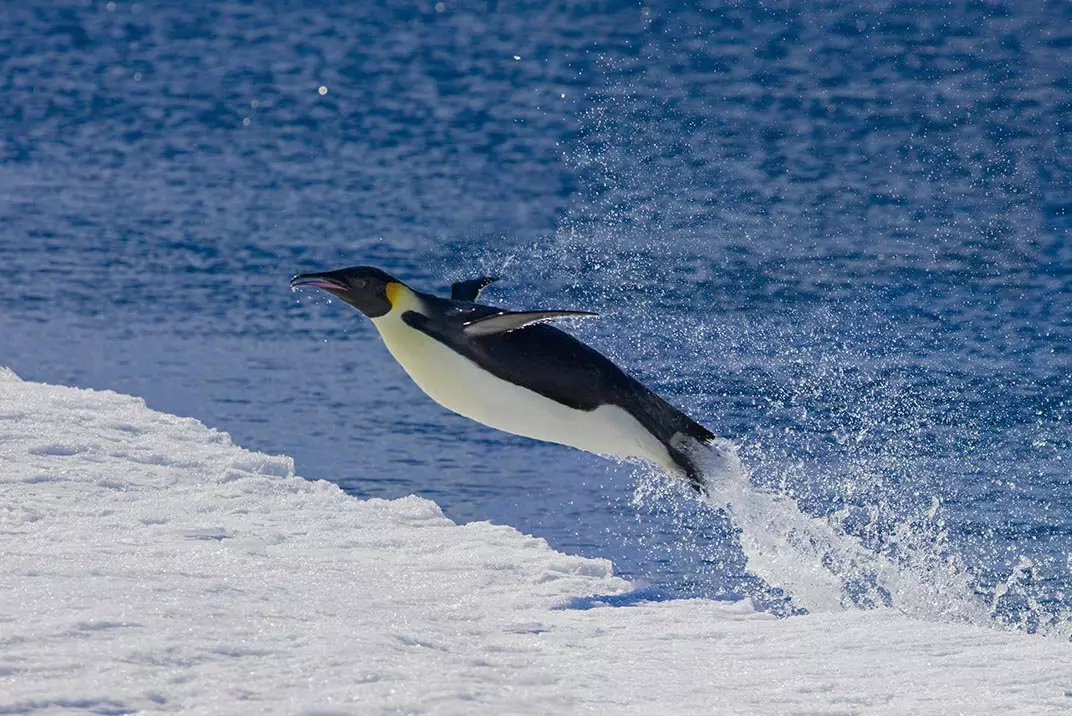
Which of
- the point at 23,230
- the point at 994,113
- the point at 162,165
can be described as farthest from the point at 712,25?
the point at 23,230

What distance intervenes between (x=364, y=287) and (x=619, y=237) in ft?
30.3

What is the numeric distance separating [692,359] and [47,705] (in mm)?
7884

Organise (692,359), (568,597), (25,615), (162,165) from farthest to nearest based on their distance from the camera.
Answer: (162,165), (692,359), (568,597), (25,615)

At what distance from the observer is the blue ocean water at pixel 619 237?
940cm

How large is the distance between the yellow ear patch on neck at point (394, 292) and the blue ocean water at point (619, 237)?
1.33 meters

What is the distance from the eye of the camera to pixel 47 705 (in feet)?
14.4

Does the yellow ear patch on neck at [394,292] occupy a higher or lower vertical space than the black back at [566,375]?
higher

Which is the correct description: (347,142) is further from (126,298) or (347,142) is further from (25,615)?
(25,615)

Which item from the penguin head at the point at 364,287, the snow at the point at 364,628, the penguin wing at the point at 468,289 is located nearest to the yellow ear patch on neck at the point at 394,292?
the penguin head at the point at 364,287

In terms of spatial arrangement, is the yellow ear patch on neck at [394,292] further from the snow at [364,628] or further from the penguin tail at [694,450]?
the penguin tail at [694,450]

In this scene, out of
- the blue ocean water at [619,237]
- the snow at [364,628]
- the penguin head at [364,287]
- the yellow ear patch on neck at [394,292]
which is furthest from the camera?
the blue ocean water at [619,237]

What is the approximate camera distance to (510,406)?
7926 millimetres

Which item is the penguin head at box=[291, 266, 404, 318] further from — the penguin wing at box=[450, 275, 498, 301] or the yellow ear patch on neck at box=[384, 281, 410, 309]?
the penguin wing at box=[450, 275, 498, 301]

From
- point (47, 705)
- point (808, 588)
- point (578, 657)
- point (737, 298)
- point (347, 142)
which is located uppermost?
point (47, 705)
